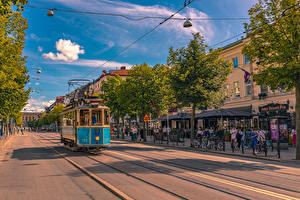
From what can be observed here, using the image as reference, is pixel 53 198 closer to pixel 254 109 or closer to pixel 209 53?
pixel 209 53

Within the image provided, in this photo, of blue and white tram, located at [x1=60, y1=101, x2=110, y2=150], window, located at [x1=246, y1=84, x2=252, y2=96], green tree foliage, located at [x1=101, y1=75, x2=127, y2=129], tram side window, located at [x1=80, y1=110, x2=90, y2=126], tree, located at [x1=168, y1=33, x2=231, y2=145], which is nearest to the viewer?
blue and white tram, located at [x1=60, y1=101, x2=110, y2=150]

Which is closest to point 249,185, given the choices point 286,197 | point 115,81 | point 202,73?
point 286,197

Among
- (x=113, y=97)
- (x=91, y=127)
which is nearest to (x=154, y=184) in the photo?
(x=91, y=127)

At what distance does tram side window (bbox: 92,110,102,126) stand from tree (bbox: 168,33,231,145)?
24.0ft

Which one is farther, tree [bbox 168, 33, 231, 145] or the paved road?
tree [bbox 168, 33, 231, 145]

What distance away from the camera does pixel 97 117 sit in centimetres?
1770

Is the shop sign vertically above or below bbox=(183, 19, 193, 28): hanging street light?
below

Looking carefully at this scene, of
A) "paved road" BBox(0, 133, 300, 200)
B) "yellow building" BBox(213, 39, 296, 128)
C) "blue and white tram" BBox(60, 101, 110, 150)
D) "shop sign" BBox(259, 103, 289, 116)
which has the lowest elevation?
"paved road" BBox(0, 133, 300, 200)

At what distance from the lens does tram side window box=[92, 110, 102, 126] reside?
17.5 m

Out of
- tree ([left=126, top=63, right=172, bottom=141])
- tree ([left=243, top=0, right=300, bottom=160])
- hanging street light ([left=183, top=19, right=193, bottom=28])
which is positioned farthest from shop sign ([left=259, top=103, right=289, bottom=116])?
hanging street light ([left=183, top=19, right=193, bottom=28])

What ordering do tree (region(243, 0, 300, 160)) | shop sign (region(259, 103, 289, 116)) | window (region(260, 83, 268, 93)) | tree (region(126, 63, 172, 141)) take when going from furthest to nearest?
tree (region(126, 63, 172, 141)) < window (region(260, 83, 268, 93)) < shop sign (region(259, 103, 289, 116)) < tree (region(243, 0, 300, 160))

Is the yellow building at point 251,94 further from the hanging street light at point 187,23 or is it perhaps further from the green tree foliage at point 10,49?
the green tree foliage at point 10,49

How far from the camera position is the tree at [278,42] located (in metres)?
14.1

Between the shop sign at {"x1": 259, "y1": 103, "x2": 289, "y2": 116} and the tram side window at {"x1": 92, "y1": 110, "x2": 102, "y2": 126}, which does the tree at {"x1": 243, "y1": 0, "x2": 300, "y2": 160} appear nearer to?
the tram side window at {"x1": 92, "y1": 110, "x2": 102, "y2": 126}
